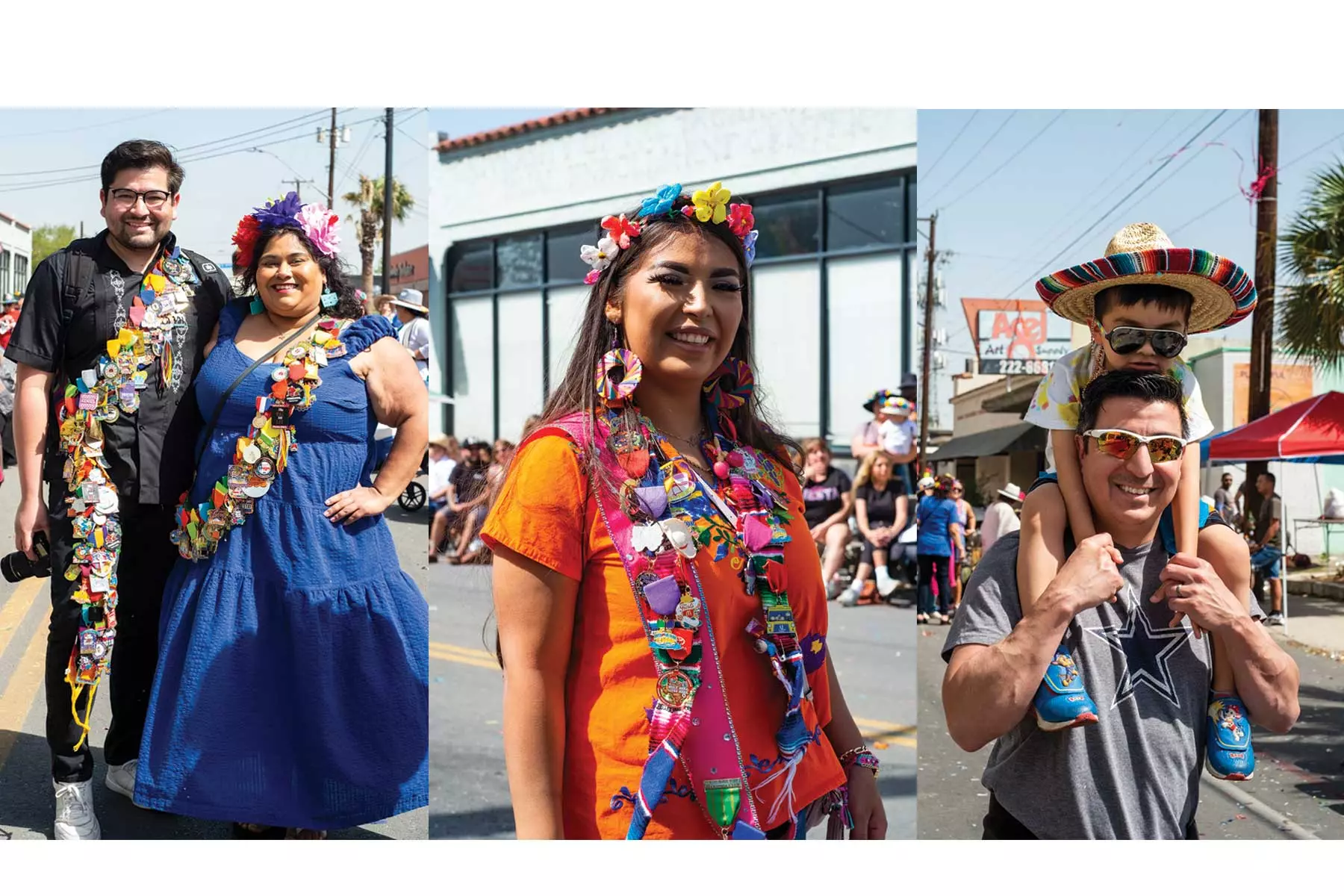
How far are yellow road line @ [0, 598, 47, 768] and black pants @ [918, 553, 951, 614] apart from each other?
145 inches

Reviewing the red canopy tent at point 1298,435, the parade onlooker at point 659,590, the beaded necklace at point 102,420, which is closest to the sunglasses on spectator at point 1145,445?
the parade onlooker at point 659,590

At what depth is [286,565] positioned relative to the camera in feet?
9.72

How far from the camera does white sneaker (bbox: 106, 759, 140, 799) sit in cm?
305

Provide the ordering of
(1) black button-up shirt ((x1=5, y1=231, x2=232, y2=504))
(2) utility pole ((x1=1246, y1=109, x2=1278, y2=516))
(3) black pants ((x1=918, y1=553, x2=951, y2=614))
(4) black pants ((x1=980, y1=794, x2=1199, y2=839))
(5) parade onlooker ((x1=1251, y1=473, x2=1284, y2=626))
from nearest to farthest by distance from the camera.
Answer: (4) black pants ((x1=980, y1=794, x2=1199, y2=839)) → (1) black button-up shirt ((x1=5, y1=231, x2=232, y2=504)) → (3) black pants ((x1=918, y1=553, x2=951, y2=614)) → (2) utility pole ((x1=1246, y1=109, x2=1278, y2=516)) → (5) parade onlooker ((x1=1251, y1=473, x2=1284, y2=626))

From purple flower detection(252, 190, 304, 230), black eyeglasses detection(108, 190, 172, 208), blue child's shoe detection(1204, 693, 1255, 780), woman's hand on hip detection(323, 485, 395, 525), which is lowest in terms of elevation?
blue child's shoe detection(1204, 693, 1255, 780)

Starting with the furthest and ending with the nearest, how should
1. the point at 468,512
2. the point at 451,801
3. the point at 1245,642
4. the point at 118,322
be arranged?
the point at 451,801, the point at 118,322, the point at 468,512, the point at 1245,642

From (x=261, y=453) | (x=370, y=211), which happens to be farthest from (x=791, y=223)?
(x=261, y=453)

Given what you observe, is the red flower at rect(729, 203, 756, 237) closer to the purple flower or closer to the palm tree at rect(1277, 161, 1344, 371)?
the purple flower

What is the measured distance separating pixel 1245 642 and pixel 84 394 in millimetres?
2715

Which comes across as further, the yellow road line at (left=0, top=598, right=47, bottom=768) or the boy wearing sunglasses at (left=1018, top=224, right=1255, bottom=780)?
the yellow road line at (left=0, top=598, right=47, bottom=768)

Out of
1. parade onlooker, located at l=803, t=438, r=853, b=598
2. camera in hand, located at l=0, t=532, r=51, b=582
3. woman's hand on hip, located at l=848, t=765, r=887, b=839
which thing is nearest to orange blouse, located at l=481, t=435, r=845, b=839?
woman's hand on hip, located at l=848, t=765, r=887, b=839
